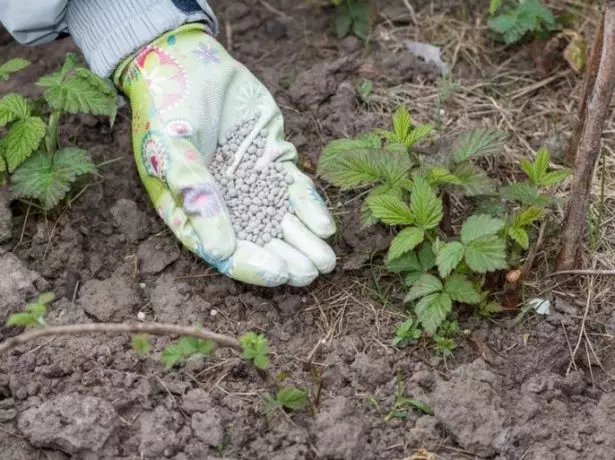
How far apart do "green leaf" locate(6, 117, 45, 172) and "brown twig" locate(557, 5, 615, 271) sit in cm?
121

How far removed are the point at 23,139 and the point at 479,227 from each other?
105 cm

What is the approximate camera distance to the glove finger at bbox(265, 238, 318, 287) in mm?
2031

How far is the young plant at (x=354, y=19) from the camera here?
2747 millimetres

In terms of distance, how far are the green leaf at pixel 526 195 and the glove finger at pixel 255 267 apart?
20.6 inches

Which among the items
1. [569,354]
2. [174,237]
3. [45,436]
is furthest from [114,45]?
[569,354]

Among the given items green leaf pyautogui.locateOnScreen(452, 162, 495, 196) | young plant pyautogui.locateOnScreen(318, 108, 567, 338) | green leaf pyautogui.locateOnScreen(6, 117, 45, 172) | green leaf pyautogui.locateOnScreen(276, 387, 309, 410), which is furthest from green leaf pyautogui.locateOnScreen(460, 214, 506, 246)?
green leaf pyautogui.locateOnScreen(6, 117, 45, 172)

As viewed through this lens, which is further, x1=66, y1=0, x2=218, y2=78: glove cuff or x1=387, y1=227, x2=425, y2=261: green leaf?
x1=66, y1=0, x2=218, y2=78: glove cuff

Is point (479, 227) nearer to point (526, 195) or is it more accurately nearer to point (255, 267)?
point (526, 195)

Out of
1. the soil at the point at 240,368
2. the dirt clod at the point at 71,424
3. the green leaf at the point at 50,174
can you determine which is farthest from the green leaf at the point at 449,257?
the green leaf at the point at 50,174

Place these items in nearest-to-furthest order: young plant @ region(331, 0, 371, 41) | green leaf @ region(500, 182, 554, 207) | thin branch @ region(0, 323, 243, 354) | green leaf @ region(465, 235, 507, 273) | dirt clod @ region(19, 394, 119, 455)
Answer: thin branch @ region(0, 323, 243, 354), dirt clod @ region(19, 394, 119, 455), green leaf @ region(465, 235, 507, 273), green leaf @ region(500, 182, 554, 207), young plant @ region(331, 0, 371, 41)

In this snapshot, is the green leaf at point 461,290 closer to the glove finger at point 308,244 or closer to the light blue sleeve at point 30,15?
the glove finger at point 308,244

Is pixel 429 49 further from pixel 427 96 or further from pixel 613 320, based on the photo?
pixel 613 320

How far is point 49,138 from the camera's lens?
2164mm

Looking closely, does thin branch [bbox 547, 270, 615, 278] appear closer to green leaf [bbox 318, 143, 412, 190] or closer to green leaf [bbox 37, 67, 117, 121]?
green leaf [bbox 318, 143, 412, 190]
